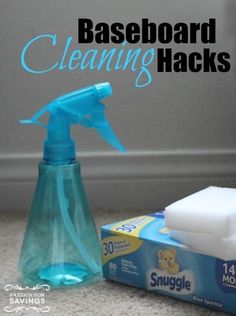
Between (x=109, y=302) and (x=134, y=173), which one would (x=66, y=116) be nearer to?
(x=109, y=302)

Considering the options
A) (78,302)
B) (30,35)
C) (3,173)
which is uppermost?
(30,35)

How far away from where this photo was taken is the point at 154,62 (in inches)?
36.5

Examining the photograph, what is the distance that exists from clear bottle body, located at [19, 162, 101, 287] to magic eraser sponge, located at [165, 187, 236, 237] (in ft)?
0.36

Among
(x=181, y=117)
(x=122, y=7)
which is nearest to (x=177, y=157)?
(x=181, y=117)

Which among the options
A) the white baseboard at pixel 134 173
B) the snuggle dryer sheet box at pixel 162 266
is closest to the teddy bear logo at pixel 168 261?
the snuggle dryer sheet box at pixel 162 266

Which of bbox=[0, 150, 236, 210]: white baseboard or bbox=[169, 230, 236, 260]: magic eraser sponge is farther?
bbox=[0, 150, 236, 210]: white baseboard

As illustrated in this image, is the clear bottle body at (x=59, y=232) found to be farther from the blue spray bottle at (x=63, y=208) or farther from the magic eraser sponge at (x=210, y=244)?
the magic eraser sponge at (x=210, y=244)

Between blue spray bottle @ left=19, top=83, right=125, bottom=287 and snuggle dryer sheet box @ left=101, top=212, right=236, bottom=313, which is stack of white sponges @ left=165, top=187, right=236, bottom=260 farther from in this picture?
blue spray bottle @ left=19, top=83, right=125, bottom=287

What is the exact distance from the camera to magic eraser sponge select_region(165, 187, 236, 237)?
1.68 ft

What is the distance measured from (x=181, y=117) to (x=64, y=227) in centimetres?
41

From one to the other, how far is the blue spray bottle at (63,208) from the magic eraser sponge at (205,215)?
0.37 ft

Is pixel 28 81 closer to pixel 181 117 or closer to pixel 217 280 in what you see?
pixel 181 117

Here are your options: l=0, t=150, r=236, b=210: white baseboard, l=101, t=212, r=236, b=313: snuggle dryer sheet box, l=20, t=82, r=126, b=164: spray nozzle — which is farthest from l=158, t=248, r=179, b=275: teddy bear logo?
l=0, t=150, r=236, b=210: white baseboard

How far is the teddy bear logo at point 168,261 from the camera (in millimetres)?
549
